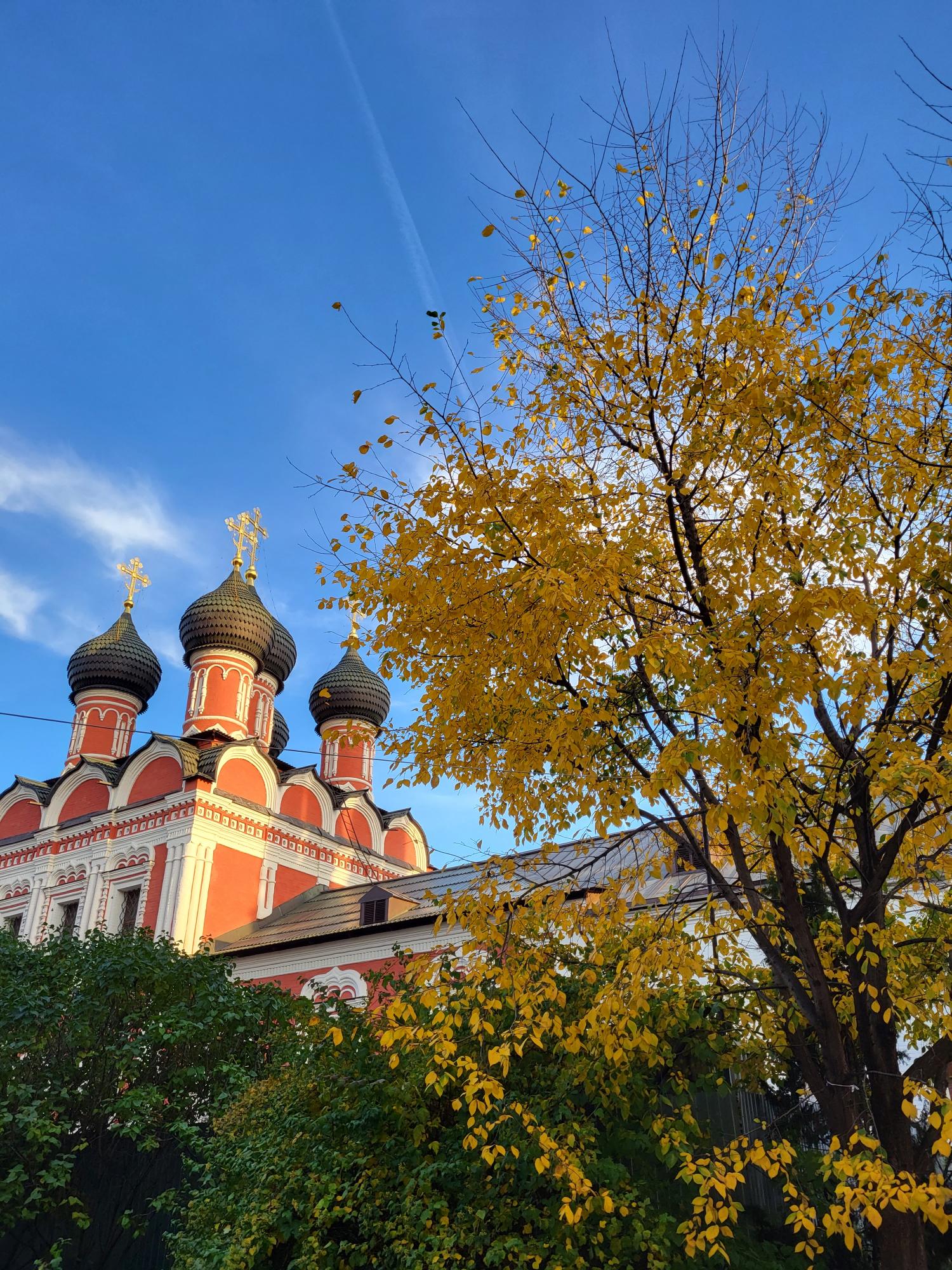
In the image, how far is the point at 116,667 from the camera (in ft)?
82.1

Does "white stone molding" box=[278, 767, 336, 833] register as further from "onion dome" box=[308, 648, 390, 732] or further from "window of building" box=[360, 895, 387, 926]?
"window of building" box=[360, 895, 387, 926]

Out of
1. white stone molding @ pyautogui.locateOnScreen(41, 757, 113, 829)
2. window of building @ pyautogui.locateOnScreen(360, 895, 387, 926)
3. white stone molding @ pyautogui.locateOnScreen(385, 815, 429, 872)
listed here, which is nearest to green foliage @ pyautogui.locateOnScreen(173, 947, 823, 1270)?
window of building @ pyautogui.locateOnScreen(360, 895, 387, 926)

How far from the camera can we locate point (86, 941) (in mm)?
11125

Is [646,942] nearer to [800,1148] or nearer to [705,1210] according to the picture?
[705,1210]

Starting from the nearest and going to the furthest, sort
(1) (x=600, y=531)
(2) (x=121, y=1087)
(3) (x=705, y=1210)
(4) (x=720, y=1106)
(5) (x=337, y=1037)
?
(3) (x=705, y=1210) < (1) (x=600, y=531) < (5) (x=337, y=1037) < (4) (x=720, y=1106) < (2) (x=121, y=1087)

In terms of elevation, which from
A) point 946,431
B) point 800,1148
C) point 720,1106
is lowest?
point 800,1148

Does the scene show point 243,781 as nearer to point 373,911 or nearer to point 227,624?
point 227,624

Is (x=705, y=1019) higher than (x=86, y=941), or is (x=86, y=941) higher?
(x=86, y=941)

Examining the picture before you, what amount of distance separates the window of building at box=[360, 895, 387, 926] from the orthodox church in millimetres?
1409

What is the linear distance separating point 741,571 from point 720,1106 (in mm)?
4005

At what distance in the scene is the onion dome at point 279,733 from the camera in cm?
2952

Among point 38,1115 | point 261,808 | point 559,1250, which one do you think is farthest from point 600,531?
point 261,808

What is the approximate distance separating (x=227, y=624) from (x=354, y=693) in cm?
367

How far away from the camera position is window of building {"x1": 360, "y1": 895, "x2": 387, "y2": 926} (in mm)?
16328
